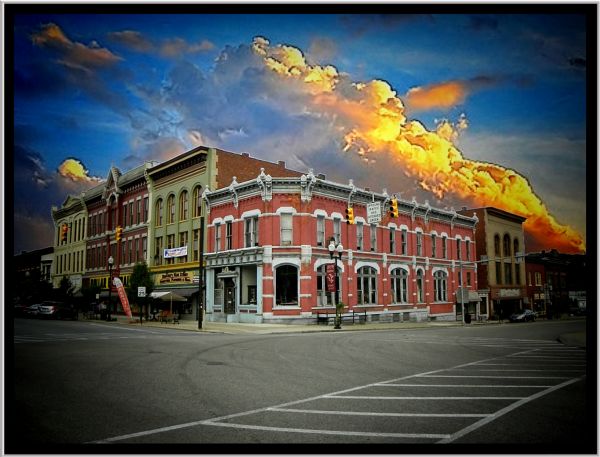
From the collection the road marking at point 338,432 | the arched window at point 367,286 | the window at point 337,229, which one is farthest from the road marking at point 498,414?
the arched window at point 367,286

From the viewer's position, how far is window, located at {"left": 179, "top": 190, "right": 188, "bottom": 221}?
46.6 m

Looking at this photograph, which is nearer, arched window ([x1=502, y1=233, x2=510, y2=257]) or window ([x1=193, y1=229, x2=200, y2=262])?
window ([x1=193, y1=229, x2=200, y2=262])

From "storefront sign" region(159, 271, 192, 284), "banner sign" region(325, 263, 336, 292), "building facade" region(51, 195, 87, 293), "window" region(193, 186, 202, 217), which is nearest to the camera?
"banner sign" region(325, 263, 336, 292)

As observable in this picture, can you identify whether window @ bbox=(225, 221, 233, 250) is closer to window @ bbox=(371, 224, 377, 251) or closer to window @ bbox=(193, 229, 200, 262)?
window @ bbox=(193, 229, 200, 262)

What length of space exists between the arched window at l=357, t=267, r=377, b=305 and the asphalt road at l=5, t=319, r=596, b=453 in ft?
84.2

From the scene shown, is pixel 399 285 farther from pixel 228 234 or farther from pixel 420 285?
pixel 228 234

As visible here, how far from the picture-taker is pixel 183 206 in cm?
4703

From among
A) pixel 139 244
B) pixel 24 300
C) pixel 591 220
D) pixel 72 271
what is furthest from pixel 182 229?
pixel 591 220

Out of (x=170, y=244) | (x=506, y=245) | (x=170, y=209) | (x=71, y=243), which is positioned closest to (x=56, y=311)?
(x=170, y=244)

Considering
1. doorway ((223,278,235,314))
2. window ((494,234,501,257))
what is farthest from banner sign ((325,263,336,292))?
window ((494,234,501,257))

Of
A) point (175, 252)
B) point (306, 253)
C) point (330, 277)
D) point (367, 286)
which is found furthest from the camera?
point (175, 252)

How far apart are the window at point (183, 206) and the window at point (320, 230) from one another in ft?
46.3

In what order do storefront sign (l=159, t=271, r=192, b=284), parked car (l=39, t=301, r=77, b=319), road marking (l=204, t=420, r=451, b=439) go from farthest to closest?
storefront sign (l=159, t=271, r=192, b=284) < parked car (l=39, t=301, r=77, b=319) < road marking (l=204, t=420, r=451, b=439)

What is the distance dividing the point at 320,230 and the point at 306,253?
287 centimetres
